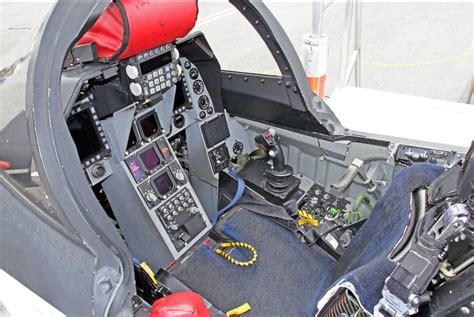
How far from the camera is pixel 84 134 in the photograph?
7.22 feet

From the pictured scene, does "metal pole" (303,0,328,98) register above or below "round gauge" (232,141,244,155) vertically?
above

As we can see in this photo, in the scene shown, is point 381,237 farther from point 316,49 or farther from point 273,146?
point 316,49

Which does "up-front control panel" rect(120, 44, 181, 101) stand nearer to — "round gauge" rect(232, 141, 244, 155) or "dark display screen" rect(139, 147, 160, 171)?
"dark display screen" rect(139, 147, 160, 171)

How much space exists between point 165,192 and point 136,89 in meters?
0.69

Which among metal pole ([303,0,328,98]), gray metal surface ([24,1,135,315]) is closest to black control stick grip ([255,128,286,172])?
metal pole ([303,0,328,98])

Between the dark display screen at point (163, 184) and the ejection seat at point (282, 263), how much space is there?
408 millimetres

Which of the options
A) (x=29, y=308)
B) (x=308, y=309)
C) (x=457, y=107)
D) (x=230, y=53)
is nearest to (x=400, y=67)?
(x=230, y=53)

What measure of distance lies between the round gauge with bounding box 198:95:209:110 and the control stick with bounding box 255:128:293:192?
0.42 meters

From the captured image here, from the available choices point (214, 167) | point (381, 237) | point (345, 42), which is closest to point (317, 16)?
point (345, 42)

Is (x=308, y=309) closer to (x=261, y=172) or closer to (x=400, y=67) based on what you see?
(x=261, y=172)

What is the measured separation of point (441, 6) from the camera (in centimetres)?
829

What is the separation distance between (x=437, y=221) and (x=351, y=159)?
1.25 meters

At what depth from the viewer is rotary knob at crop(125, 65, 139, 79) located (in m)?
2.15

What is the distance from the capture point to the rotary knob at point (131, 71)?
2.15 m
